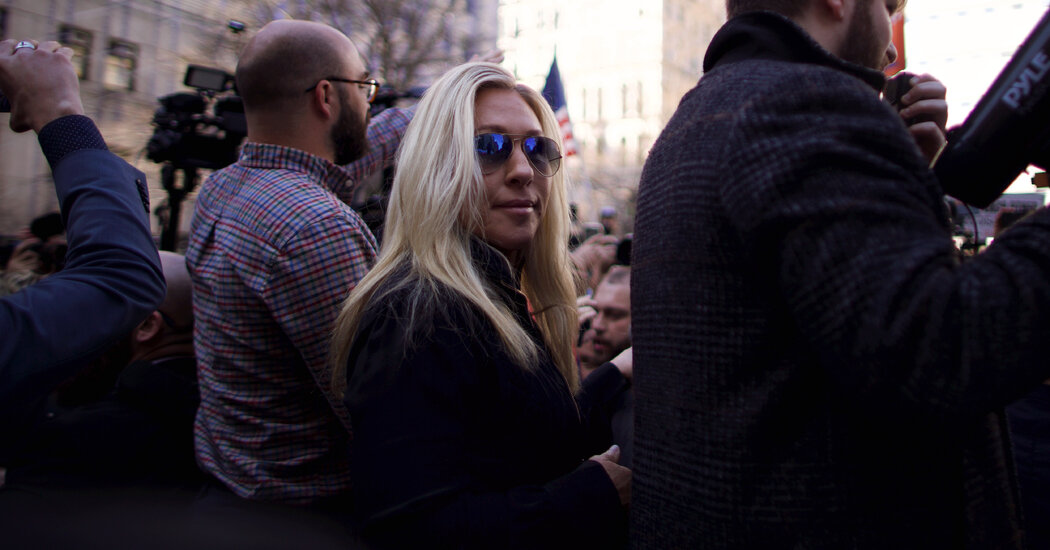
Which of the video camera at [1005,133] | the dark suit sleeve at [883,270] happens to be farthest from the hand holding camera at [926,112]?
the dark suit sleeve at [883,270]

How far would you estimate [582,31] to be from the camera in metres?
47.0

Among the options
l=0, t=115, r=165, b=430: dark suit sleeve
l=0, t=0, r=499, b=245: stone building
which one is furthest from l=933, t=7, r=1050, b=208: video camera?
l=0, t=0, r=499, b=245: stone building

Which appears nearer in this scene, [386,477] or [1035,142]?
[1035,142]

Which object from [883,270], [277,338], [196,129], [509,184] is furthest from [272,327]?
[196,129]

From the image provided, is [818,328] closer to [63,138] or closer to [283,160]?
[63,138]

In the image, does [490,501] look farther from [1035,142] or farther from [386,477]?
[1035,142]

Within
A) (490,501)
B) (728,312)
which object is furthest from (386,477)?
(728,312)

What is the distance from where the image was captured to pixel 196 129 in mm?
3418

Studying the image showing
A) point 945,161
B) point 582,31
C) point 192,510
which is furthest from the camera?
point 582,31

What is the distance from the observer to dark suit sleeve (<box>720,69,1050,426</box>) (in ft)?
2.95

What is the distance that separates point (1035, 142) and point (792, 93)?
37 centimetres

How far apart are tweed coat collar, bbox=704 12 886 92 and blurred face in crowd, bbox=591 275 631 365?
2.59 metres

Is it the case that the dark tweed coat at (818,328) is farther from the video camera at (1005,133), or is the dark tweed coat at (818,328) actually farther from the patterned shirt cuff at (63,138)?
the patterned shirt cuff at (63,138)

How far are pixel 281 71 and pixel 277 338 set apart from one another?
3.03 feet
